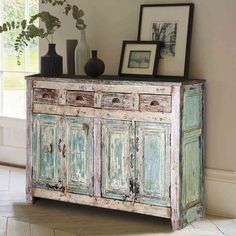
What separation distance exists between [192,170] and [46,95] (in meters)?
1.26

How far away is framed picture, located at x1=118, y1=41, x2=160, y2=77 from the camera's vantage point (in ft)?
14.6

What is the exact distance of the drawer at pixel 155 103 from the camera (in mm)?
4008

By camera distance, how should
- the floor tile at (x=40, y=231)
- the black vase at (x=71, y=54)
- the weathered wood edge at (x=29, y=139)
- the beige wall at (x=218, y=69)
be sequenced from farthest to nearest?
the black vase at (x=71, y=54)
the weathered wood edge at (x=29, y=139)
the beige wall at (x=218, y=69)
the floor tile at (x=40, y=231)

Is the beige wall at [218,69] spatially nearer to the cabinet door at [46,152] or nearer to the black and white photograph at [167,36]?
the black and white photograph at [167,36]

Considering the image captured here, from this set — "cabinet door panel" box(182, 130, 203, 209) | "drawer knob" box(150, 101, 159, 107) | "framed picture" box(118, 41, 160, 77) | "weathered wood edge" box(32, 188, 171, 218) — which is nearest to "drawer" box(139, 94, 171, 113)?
"drawer knob" box(150, 101, 159, 107)

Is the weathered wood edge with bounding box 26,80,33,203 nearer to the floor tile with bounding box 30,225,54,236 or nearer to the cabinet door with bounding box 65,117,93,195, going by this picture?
the cabinet door with bounding box 65,117,93,195

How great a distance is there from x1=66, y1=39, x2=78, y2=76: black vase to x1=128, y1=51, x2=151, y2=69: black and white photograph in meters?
0.56

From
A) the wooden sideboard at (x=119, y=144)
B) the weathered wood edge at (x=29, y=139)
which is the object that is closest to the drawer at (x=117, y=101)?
the wooden sideboard at (x=119, y=144)

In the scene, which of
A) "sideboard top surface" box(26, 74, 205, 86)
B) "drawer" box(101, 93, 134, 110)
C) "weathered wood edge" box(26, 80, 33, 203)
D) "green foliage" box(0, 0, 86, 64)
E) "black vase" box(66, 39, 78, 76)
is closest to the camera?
"sideboard top surface" box(26, 74, 205, 86)

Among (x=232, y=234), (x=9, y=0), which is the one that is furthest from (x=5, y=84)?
(x=232, y=234)

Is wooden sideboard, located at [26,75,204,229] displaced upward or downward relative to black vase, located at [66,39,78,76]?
downward

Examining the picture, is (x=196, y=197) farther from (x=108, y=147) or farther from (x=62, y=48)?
(x=62, y=48)

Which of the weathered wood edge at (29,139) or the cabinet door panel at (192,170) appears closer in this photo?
the cabinet door panel at (192,170)

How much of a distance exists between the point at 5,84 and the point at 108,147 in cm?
221
